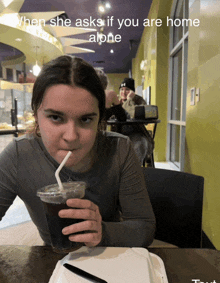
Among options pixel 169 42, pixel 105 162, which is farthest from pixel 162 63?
pixel 105 162

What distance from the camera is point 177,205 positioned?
1.08 metres

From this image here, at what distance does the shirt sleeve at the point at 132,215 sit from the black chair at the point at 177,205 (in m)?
0.19

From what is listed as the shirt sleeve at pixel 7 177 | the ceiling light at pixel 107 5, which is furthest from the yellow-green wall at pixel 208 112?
the ceiling light at pixel 107 5

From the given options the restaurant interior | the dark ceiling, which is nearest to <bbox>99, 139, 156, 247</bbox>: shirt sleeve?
the restaurant interior

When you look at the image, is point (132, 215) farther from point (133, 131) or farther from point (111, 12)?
point (111, 12)

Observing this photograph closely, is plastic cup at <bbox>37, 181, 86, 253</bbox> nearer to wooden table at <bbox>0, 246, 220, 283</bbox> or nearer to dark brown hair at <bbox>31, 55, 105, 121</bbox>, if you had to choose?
wooden table at <bbox>0, 246, 220, 283</bbox>

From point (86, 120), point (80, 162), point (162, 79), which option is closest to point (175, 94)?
point (162, 79)

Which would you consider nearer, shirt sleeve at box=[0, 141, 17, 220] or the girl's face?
the girl's face

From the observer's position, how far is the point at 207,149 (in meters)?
2.06

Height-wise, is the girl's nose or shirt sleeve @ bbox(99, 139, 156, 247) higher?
the girl's nose

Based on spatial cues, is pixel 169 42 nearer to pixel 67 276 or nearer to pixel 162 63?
pixel 162 63

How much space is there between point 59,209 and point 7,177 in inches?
16.9

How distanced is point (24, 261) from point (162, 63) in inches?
201

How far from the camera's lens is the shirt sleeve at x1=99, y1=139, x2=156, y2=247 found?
801 millimetres
